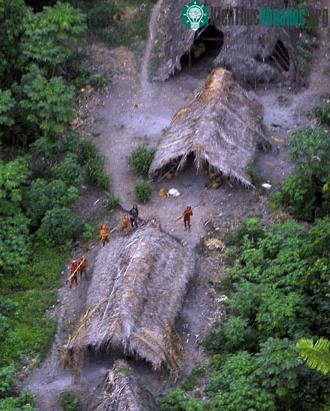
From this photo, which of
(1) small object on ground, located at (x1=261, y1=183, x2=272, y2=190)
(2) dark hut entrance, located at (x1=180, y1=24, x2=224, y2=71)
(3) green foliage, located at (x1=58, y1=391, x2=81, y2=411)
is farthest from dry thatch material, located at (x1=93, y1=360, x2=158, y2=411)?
(2) dark hut entrance, located at (x1=180, y1=24, x2=224, y2=71)

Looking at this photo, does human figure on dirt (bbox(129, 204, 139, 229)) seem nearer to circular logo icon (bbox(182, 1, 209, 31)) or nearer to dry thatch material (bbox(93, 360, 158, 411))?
dry thatch material (bbox(93, 360, 158, 411))

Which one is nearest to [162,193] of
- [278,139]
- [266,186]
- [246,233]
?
[266,186]

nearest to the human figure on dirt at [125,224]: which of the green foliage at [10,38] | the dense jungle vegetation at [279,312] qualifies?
the dense jungle vegetation at [279,312]

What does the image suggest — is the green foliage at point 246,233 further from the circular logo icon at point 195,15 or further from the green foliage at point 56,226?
the circular logo icon at point 195,15

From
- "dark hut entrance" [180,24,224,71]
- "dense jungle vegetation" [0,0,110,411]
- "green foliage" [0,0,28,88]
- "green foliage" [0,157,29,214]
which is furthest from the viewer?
"dark hut entrance" [180,24,224,71]

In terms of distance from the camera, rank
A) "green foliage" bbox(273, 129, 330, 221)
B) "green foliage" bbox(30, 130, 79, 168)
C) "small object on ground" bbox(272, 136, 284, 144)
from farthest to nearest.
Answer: "small object on ground" bbox(272, 136, 284, 144), "green foliage" bbox(30, 130, 79, 168), "green foliage" bbox(273, 129, 330, 221)

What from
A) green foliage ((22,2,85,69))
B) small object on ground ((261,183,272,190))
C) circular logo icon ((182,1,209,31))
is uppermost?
green foliage ((22,2,85,69))
